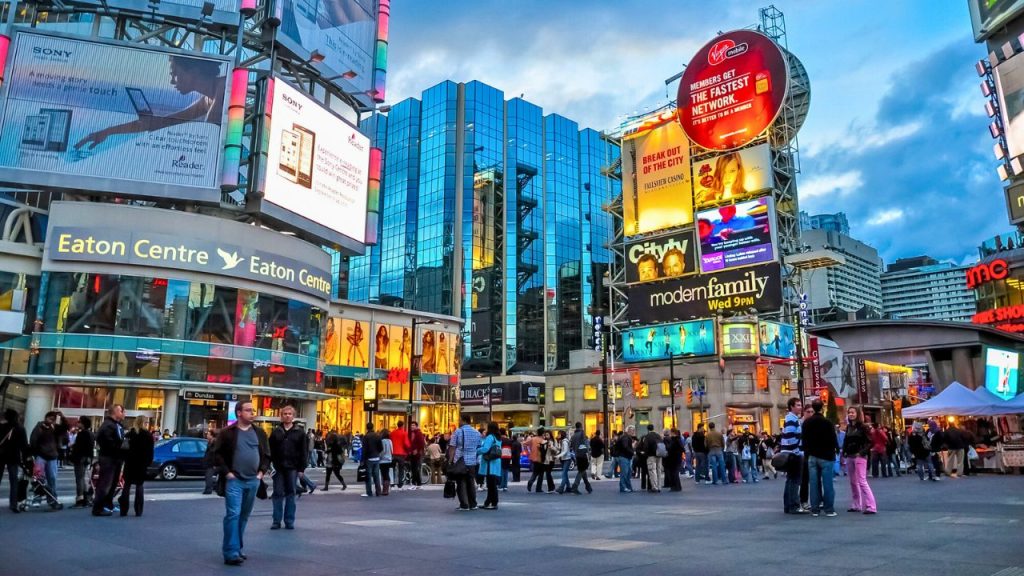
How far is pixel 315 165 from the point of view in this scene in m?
48.5

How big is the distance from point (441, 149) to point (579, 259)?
2492cm

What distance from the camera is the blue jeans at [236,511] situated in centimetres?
Result: 779

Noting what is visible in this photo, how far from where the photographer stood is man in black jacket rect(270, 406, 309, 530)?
11305mm

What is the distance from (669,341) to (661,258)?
21.7 ft

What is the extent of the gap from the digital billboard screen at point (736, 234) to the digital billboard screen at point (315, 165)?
25.1m

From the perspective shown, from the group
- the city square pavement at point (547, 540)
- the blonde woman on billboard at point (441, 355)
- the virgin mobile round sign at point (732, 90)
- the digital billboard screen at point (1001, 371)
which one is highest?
the virgin mobile round sign at point (732, 90)

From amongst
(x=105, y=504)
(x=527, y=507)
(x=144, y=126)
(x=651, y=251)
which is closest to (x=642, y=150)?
(x=651, y=251)

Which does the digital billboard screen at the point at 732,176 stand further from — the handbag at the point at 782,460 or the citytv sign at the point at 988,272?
the handbag at the point at 782,460

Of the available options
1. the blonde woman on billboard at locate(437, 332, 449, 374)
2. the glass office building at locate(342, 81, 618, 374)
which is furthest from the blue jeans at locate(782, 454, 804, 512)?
the glass office building at locate(342, 81, 618, 374)

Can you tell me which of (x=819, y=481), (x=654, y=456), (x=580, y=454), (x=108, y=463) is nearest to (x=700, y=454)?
(x=654, y=456)

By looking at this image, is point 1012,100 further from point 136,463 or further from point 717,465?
point 136,463

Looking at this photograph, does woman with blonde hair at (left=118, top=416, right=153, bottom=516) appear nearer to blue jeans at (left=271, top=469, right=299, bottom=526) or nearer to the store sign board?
blue jeans at (left=271, top=469, right=299, bottom=526)

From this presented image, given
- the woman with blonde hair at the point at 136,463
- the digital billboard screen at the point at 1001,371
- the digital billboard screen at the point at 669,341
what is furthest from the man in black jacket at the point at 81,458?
the digital billboard screen at the point at 669,341

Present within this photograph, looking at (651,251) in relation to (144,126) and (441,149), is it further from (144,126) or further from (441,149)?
(441,149)
